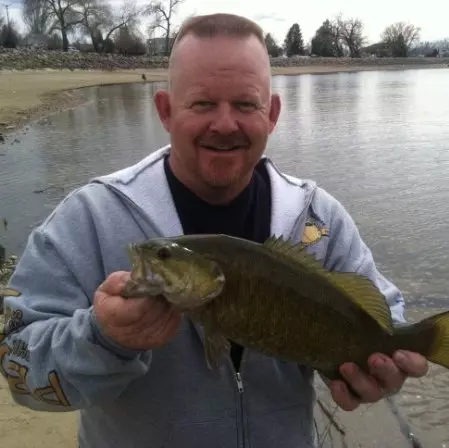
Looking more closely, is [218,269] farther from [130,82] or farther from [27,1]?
[27,1]

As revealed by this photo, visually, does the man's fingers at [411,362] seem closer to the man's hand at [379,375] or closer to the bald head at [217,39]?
the man's hand at [379,375]

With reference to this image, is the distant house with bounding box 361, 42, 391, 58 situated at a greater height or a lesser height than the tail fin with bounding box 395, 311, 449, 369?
greater

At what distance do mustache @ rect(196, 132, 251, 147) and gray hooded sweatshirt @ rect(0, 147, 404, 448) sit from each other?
0.30m

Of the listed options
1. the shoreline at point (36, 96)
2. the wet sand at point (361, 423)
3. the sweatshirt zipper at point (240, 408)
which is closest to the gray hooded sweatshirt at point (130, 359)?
the sweatshirt zipper at point (240, 408)

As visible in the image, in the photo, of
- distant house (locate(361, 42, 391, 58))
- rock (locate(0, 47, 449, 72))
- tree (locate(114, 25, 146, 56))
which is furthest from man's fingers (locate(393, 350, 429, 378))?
distant house (locate(361, 42, 391, 58))

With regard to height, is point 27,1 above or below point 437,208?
above

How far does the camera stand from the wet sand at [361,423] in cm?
377

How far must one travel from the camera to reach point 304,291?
2.19 meters

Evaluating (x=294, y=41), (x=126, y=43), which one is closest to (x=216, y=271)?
(x=126, y=43)

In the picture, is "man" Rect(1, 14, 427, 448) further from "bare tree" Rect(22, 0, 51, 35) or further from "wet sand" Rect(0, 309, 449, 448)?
"bare tree" Rect(22, 0, 51, 35)

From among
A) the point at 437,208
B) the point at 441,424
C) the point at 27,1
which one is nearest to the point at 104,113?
the point at 437,208

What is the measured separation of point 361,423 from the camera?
14.1ft

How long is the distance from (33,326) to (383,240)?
7085 millimetres

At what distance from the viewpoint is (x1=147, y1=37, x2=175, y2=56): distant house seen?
3388 inches
